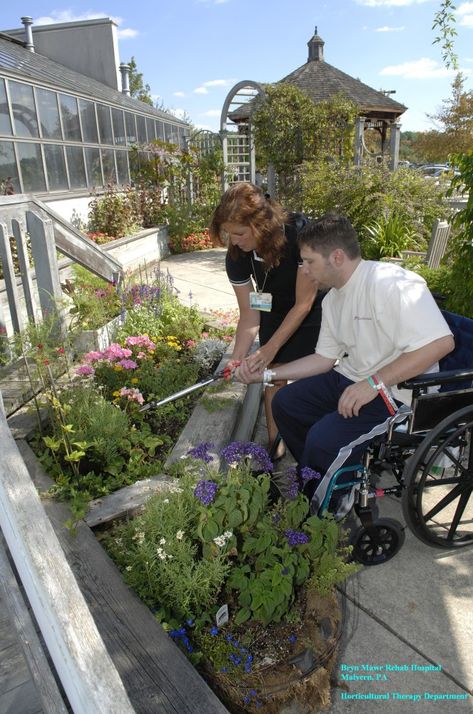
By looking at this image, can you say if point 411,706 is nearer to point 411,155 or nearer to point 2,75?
point 2,75

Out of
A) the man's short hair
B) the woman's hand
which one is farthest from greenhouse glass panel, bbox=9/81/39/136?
the man's short hair

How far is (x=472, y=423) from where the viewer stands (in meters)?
2.04

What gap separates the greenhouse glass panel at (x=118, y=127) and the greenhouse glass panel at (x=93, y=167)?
121cm

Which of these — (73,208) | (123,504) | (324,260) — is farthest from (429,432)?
(73,208)

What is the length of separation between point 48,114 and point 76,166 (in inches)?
40.4

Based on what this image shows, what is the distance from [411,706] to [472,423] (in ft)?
3.39

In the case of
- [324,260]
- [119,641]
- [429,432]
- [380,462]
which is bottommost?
[119,641]

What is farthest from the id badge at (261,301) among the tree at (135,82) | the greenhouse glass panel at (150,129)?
the tree at (135,82)

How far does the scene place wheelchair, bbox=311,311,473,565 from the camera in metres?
2.02

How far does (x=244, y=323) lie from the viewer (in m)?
3.01

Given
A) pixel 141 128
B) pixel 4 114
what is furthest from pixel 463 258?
pixel 141 128

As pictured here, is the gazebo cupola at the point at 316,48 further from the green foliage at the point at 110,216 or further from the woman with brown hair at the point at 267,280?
the woman with brown hair at the point at 267,280

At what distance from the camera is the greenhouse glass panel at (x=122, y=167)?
10422 millimetres

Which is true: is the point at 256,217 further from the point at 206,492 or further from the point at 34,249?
the point at 34,249
